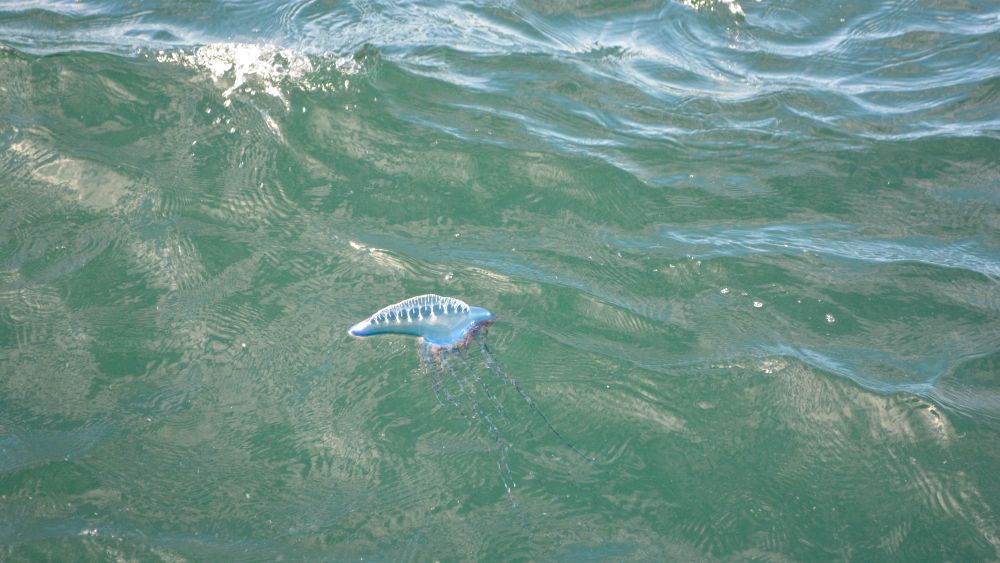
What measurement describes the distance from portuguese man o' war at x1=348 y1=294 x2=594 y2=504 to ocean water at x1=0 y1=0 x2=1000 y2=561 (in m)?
0.02

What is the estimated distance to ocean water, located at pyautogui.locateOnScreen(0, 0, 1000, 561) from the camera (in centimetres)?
333

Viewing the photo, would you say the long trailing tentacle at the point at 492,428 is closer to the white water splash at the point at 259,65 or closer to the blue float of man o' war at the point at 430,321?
A: the blue float of man o' war at the point at 430,321

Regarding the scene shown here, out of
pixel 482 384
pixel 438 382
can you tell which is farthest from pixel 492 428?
pixel 438 382

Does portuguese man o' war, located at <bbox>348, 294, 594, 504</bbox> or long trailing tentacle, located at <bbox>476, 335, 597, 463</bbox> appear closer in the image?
portuguese man o' war, located at <bbox>348, 294, 594, 504</bbox>

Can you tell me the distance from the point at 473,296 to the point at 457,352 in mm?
410

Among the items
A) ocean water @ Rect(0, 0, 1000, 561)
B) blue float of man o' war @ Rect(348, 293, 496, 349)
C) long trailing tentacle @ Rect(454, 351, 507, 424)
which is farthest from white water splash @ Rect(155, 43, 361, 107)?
long trailing tentacle @ Rect(454, 351, 507, 424)

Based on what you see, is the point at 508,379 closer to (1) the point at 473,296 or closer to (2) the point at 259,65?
(1) the point at 473,296

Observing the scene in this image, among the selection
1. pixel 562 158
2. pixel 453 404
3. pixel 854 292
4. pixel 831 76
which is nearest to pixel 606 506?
pixel 453 404

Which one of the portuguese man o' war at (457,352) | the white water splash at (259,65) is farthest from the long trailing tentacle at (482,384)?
the white water splash at (259,65)

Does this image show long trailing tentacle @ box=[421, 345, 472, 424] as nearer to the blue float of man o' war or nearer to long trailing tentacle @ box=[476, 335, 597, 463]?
the blue float of man o' war

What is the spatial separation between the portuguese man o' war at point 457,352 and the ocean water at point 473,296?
2cm

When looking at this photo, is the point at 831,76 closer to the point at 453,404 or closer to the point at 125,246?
the point at 453,404

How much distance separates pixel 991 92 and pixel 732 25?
1928mm

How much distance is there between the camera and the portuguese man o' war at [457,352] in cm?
340
